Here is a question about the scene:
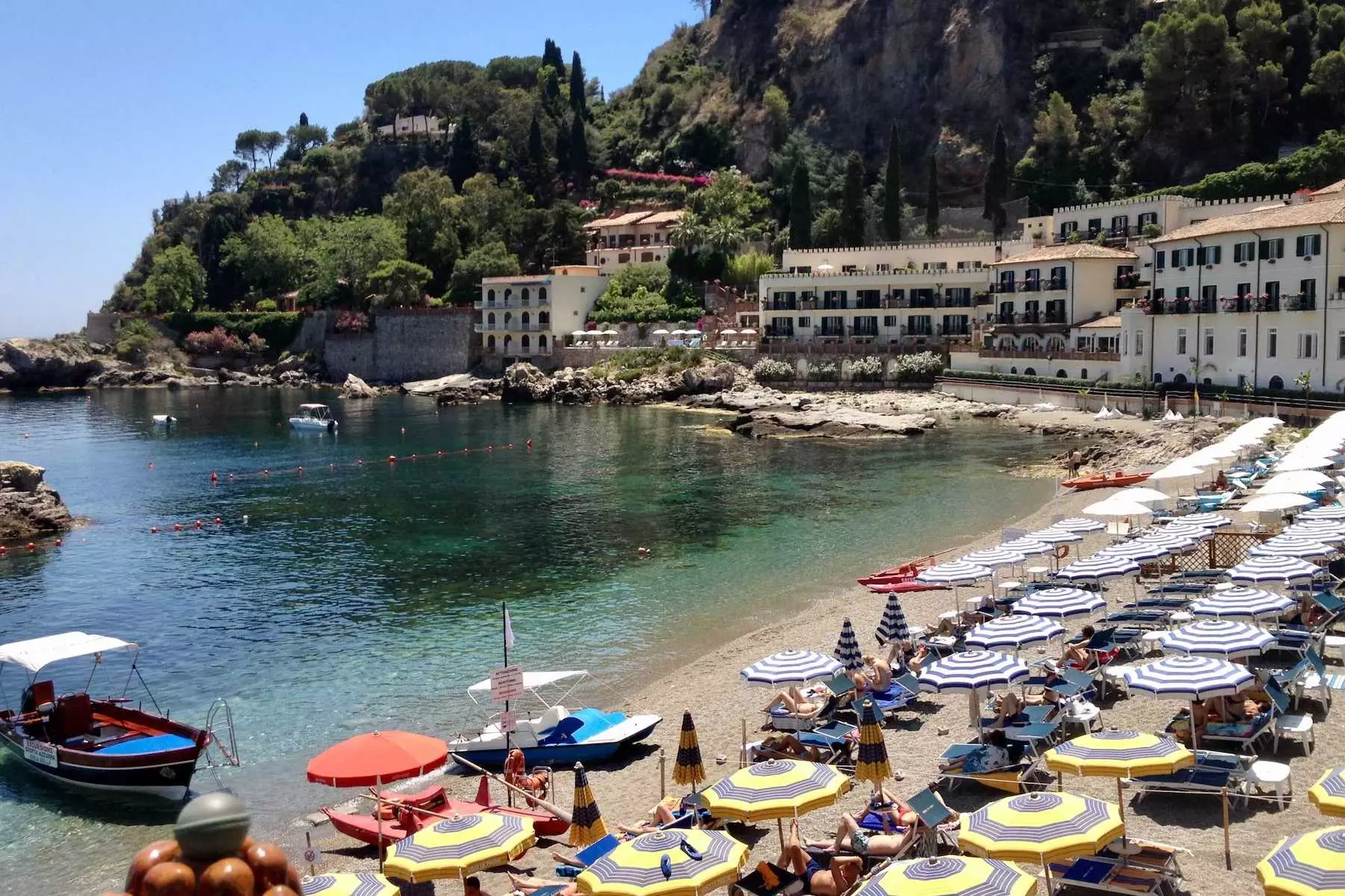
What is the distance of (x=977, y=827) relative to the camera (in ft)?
40.4

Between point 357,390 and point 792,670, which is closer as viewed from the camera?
point 792,670

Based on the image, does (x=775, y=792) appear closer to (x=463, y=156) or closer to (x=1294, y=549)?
(x=1294, y=549)

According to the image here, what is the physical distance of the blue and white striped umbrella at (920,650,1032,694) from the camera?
17281 millimetres

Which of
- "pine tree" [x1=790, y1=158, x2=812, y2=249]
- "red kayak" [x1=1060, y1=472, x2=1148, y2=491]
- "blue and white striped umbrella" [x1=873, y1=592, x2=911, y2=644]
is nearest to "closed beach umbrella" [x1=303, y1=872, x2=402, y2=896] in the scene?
"blue and white striped umbrella" [x1=873, y1=592, x2=911, y2=644]

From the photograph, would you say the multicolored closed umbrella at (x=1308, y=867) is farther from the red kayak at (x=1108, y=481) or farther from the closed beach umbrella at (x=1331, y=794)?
the red kayak at (x=1108, y=481)

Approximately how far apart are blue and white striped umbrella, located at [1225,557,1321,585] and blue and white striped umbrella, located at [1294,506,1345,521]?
4955 mm

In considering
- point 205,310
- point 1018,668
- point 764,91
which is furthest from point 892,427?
point 205,310

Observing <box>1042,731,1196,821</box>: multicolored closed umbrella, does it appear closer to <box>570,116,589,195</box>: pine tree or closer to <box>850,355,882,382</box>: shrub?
<box>850,355,882,382</box>: shrub

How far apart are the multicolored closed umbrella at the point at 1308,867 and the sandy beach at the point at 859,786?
1712 millimetres

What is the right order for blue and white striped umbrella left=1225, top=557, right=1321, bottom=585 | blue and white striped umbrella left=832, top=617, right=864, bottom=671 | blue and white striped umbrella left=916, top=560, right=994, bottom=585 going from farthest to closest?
1. blue and white striped umbrella left=916, top=560, right=994, bottom=585
2. blue and white striped umbrella left=1225, top=557, right=1321, bottom=585
3. blue and white striped umbrella left=832, top=617, right=864, bottom=671

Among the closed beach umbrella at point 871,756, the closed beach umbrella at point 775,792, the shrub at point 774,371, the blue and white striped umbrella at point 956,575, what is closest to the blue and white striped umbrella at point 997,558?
the blue and white striped umbrella at point 956,575

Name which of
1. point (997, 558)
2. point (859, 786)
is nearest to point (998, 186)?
point (997, 558)

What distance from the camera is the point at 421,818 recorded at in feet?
55.6

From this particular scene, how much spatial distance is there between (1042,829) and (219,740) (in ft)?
52.1
